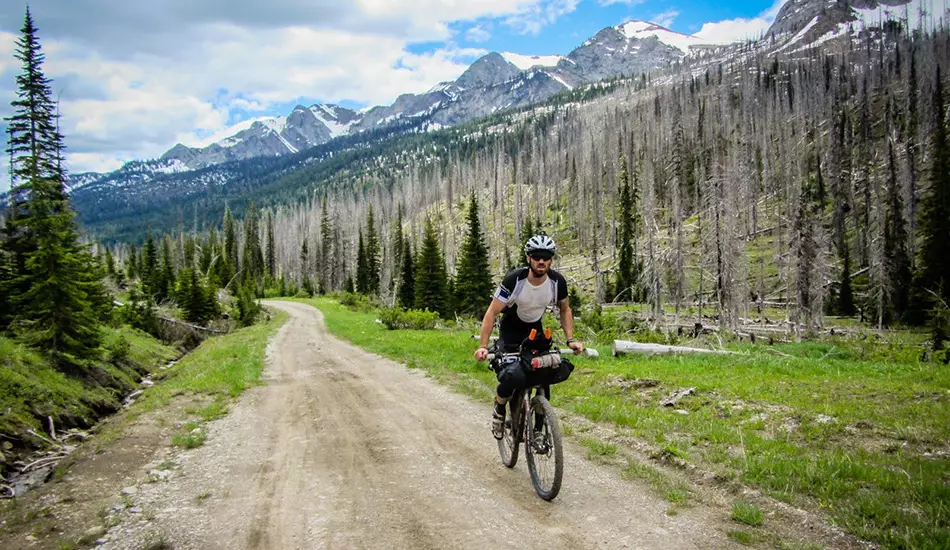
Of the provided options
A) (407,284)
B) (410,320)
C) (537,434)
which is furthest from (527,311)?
(407,284)

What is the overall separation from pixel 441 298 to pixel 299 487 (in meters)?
42.4

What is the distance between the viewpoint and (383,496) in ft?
19.7

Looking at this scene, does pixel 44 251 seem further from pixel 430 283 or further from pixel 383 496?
pixel 430 283

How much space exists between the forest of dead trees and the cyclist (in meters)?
22.0


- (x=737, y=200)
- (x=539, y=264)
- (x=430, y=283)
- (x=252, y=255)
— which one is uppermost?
(x=737, y=200)

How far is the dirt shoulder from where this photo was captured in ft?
16.4

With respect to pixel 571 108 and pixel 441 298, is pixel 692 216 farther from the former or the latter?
pixel 571 108

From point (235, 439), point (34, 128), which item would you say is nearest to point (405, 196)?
point (34, 128)

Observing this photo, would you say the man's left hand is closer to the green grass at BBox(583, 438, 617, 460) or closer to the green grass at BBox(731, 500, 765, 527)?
the green grass at BBox(583, 438, 617, 460)

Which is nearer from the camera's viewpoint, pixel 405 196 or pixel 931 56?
pixel 931 56

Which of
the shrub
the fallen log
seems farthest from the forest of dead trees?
the shrub

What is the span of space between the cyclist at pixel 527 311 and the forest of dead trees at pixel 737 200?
22027 mm

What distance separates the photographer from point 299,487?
6387mm

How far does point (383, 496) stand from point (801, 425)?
21.7 ft
